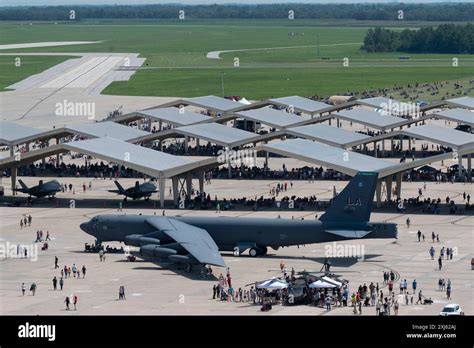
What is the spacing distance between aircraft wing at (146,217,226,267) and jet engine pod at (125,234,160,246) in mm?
868

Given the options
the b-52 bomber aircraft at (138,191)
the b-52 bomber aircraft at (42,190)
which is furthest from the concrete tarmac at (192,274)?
the b-52 bomber aircraft at (42,190)

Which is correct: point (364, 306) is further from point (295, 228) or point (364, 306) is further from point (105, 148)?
point (105, 148)

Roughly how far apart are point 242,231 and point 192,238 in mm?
4116

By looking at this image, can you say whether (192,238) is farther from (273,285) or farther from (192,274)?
(273,285)

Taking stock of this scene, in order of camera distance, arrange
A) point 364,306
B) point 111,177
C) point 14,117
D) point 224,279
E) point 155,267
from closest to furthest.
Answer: point 364,306 → point 224,279 → point 155,267 → point 111,177 → point 14,117

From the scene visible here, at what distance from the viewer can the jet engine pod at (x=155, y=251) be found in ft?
248

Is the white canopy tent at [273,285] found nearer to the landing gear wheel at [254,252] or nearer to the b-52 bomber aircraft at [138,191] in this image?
the landing gear wheel at [254,252]

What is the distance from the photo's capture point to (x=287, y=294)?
209 feet

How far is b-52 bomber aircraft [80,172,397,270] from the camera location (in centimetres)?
7562

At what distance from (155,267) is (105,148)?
32923 millimetres

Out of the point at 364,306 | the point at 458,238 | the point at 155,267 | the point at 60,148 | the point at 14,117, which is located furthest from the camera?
the point at 14,117

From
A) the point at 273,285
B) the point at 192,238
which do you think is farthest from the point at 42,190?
the point at 273,285
